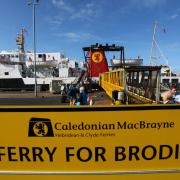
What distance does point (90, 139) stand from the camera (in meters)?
2.83

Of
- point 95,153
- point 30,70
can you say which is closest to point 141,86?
point 95,153

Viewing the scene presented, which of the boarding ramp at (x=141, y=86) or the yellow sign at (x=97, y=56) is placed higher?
the yellow sign at (x=97, y=56)

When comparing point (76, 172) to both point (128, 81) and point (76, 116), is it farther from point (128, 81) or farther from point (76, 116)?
point (128, 81)

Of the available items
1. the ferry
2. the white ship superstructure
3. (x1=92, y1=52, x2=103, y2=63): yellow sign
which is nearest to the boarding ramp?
(x1=92, y1=52, x2=103, y2=63): yellow sign

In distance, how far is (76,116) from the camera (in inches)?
110

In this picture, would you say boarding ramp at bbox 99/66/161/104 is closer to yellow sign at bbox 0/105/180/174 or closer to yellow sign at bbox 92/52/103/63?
yellow sign at bbox 0/105/180/174

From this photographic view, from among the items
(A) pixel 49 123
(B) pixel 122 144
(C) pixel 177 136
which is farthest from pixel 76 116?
(C) pixel 177 136

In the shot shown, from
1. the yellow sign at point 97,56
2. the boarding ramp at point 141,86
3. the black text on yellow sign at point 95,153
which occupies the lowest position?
the black text on yellow sign at point 95,153

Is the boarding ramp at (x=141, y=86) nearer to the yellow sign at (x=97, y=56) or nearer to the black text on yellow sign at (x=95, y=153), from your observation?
the black text on yellow sign at (x=95, y=153)

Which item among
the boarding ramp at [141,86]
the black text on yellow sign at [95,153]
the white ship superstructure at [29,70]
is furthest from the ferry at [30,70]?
the black text on yellow sign at [95,153]

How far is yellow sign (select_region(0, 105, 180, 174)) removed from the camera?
2.79 m

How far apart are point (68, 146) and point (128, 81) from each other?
8.86 m

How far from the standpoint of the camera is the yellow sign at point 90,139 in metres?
2.79

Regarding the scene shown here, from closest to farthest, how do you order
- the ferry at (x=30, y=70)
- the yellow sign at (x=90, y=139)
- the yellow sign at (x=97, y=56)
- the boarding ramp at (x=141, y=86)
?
the yellow sign at (x=90, y=139) < the boarding ramp at (x=141, y=86) < the yellow sign at (x=97, y=56) < the ferry at (x=30, y=70)
